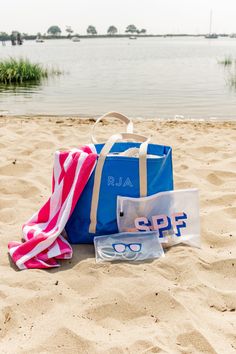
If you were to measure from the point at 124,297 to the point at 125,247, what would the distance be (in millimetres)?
531

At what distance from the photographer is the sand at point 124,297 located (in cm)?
201

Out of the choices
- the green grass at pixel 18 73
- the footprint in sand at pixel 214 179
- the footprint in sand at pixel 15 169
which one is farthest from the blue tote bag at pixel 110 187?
the green grass at pixel 18 73

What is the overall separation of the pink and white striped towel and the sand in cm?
8

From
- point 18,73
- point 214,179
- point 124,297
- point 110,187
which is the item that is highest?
point 18,73

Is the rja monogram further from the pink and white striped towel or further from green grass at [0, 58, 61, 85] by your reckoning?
green grass at [0, 58, 61, 85]

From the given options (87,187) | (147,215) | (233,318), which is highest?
(87,187)

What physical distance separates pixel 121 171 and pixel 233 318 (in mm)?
1134

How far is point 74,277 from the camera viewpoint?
257 cm

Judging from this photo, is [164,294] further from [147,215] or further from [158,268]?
[147,215]

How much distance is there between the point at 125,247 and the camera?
284 cm

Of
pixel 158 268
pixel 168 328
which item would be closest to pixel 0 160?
pixel 158 268

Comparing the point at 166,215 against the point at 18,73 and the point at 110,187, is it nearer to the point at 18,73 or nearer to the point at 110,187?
the point at 110,187

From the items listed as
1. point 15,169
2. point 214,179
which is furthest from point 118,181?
point 15,169

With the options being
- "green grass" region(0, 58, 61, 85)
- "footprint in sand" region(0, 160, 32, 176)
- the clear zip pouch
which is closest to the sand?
the clear zip pouch
